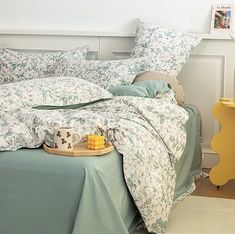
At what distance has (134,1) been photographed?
4.09 meters

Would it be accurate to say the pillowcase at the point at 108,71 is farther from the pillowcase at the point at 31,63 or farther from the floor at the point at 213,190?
the floor at the point at 213,190

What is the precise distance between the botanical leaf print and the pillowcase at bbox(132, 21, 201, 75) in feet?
2.96

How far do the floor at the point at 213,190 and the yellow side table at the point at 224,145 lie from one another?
0.05 metres

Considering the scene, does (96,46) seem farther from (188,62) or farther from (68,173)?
(68,173)

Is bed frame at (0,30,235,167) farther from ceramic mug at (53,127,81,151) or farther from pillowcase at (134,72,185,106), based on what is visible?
ceramic mug at (53,127,81,151)

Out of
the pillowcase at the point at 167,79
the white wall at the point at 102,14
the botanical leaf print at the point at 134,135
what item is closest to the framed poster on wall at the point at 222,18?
the white wall at the point at 102,14

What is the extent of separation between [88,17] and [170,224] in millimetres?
1897

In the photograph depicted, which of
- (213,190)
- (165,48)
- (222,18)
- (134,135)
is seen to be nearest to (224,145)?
(213,190)

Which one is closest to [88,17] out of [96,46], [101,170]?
[96,46]

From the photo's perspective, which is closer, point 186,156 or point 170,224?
point 170,224

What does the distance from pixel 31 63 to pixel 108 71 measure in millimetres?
691

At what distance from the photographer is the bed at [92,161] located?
2166 millimetres

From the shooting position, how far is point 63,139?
2.25m

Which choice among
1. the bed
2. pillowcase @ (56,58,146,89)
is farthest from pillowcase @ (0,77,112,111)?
pillowcase @ (56,58,146,89)
